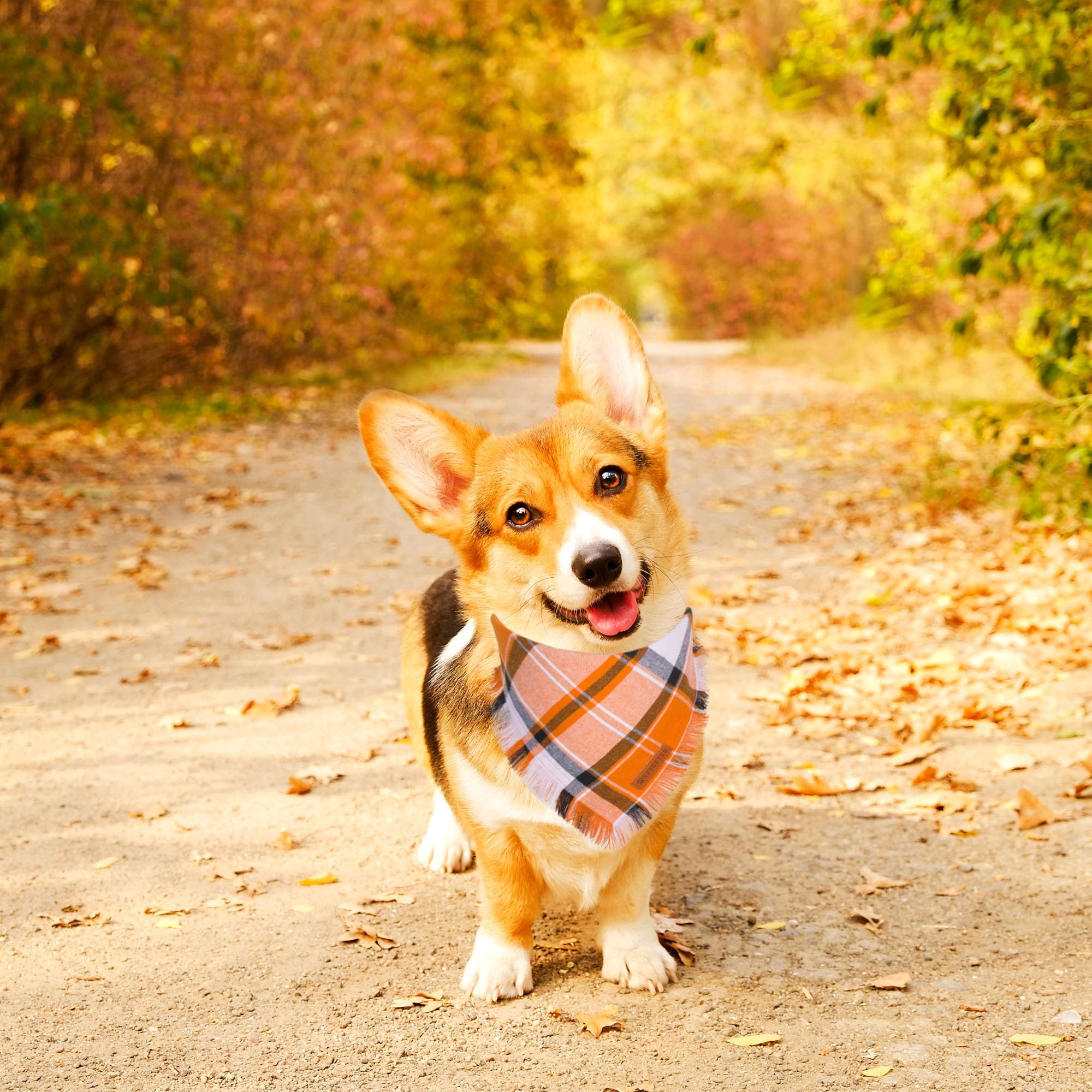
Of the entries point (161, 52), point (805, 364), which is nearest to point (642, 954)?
point (161, 52)

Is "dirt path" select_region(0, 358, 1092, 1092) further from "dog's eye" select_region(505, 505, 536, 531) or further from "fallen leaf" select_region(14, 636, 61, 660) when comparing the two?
"dog's eye" select_region(505, 505, 536, 531)

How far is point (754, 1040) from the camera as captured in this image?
2723 mm

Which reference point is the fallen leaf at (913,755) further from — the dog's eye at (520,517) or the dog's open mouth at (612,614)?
the dog's eye at (520,517)

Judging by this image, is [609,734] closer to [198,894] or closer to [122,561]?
[198,894]

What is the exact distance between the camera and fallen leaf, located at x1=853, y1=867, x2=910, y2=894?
3.51 m

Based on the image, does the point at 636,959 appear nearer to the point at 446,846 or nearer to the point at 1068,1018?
the point at 446,846

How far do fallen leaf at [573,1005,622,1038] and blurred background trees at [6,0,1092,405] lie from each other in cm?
384

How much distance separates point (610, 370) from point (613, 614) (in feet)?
2.42

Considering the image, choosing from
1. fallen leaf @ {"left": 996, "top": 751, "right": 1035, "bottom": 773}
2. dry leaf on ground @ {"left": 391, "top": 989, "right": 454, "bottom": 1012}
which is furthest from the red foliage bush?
dry leaf on ground @ {"left": 391, "top": 989, "right": 454, "bottom": 1012}

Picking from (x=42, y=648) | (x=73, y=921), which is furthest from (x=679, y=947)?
(x=42, y=648)

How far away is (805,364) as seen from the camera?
20625mm

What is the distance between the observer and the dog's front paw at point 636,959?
2.96m

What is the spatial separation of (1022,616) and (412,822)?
3.36 meters

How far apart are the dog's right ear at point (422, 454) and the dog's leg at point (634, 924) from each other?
959 mm
